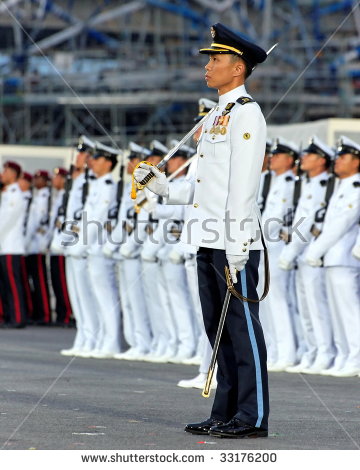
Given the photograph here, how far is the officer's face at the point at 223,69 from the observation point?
7.50 meters

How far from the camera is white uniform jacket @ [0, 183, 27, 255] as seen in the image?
18438 millimetres

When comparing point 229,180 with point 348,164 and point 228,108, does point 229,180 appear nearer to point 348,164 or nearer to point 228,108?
point 228,108

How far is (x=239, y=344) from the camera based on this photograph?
7422 millimetres

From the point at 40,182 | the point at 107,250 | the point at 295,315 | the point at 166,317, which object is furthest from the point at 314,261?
the point at 40,182

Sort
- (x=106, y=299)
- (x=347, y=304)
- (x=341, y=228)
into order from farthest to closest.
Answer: (x=106, y=299), (x=347, y=304), (x=341, y=228)

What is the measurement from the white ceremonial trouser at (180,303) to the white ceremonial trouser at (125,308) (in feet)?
2.22

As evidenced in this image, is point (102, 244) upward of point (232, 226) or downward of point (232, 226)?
downward

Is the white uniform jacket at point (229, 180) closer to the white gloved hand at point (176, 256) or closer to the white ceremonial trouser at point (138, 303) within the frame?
the white gloved hand at point (176, 256)

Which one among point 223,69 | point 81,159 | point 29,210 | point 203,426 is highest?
point 223,69

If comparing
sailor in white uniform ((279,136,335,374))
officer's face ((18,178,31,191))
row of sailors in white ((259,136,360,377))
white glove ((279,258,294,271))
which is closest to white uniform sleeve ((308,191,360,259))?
row of sailors in white ((259,136,360,377))

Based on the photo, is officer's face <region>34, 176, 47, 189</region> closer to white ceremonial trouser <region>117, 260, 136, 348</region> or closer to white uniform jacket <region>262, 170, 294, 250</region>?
white ceremonial trouser <region>117, 260, 136, 348</region>

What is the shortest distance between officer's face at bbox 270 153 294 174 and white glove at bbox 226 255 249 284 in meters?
6.12

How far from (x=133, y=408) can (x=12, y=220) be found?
9.60 m

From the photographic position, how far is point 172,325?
13969 millimetres
